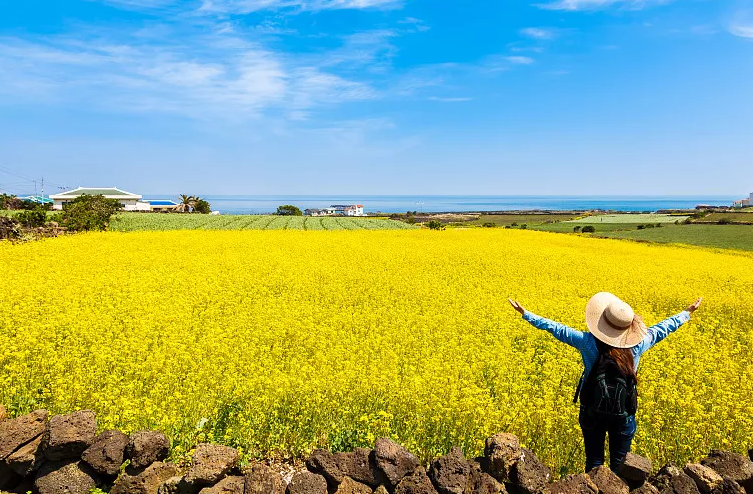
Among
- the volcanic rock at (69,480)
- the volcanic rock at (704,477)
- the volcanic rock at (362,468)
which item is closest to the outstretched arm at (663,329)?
the volcanic rock at (704,477)

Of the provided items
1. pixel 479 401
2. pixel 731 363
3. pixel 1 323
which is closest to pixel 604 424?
pixel 479 401

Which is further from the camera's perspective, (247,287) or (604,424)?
(247,287)

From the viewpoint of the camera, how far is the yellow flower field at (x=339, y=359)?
577cm

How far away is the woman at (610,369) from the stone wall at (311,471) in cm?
31

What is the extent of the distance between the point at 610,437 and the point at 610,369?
831 millimetres

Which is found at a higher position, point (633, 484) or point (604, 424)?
point (604, 424)

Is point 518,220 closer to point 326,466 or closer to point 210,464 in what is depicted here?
point 326,466

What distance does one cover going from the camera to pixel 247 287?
13562mm

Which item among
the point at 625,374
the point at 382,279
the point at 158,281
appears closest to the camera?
the point at 625,374

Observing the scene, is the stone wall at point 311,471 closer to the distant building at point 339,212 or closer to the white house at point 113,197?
the white house at point 113,197

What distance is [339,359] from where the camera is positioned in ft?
25.4

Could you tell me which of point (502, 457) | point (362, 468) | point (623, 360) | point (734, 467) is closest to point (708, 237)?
point (734, 467)

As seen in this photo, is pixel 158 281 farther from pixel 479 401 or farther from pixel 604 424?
pixel 604 424

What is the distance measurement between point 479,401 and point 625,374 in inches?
93.9
